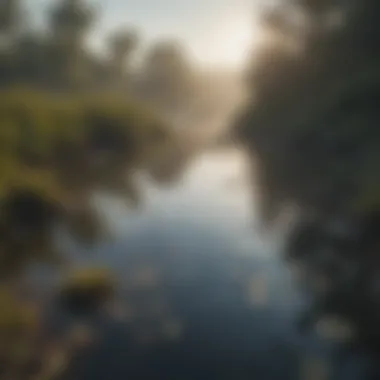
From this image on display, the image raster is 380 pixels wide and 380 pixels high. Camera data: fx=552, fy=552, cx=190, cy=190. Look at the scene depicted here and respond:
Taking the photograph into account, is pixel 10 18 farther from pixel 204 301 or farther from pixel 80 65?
pixel 204 301

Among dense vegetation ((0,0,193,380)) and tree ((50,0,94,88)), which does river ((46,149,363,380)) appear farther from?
tree ((50,0,94,88))

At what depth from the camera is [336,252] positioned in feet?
22.7

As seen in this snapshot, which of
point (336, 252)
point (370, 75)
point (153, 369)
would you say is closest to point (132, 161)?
point (370, 75)

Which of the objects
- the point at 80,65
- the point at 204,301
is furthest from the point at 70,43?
the point at 204,301

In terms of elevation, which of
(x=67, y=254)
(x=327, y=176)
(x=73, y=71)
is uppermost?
(x=73, y=71)

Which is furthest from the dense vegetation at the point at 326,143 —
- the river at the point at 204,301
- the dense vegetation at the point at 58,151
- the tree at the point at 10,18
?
the tree at the point at 10,18

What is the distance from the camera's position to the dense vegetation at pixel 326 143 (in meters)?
6.31

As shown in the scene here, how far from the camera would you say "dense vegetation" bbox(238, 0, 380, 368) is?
631 centimetres

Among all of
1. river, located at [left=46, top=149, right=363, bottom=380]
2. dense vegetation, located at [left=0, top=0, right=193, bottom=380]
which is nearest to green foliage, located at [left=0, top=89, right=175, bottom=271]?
dense vegetation, located at [left=0, top=0, right=193, bottom=380]

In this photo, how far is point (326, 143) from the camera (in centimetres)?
1184

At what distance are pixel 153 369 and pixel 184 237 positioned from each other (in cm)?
363

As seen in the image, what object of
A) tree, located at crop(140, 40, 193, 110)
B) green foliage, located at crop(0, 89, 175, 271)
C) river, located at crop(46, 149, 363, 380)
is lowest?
river, located at crop(46, 149, 363, 380)

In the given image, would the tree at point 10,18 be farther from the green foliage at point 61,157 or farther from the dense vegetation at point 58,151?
the green foliage at point 61,157

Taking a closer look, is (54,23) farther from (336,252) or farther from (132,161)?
(336,252)
